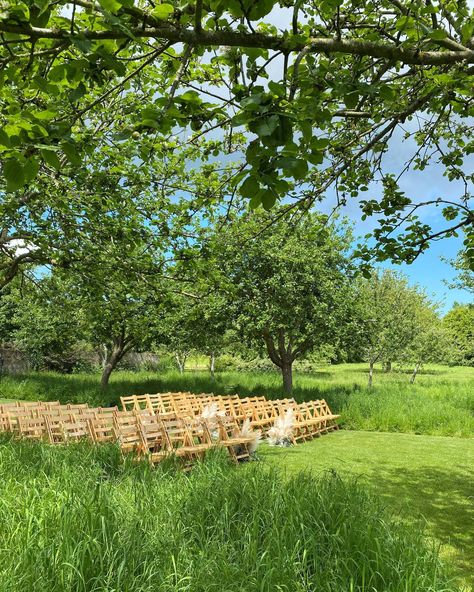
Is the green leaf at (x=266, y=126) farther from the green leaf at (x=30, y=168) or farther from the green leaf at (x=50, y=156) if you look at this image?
the green leaf at (x=30, y=168)

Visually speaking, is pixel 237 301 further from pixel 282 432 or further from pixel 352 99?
pixel 352 99

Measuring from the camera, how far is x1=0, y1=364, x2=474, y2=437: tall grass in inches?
567

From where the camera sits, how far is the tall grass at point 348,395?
14.4 metres

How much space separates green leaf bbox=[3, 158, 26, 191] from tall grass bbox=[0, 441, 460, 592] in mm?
2288

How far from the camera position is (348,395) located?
16984 millimetres

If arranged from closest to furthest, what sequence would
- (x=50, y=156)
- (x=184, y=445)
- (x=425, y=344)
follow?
(x=50, y=156) < (x=184, y=445) < (x=425, y=344)

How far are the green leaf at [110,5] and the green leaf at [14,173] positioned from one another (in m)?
0.76

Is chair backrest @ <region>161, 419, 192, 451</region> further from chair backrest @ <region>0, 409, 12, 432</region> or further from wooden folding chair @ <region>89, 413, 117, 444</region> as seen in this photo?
chair backrest @ <region>0, 409, 12, 432</region>

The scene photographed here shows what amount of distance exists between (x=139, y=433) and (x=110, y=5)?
7025 millimetres

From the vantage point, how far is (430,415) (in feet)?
47.4

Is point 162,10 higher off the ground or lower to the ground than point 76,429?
higher

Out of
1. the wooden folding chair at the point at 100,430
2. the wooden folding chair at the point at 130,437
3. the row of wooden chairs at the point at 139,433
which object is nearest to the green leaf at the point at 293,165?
the row of wooden chairs at the point at 139,433

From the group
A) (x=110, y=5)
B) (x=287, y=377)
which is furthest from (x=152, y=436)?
(x=287, y=377)

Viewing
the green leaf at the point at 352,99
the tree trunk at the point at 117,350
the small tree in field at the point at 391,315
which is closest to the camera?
the green leaf at the point at 352,99
